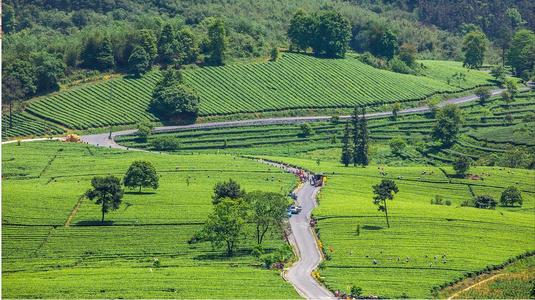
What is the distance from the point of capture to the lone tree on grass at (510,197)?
142 metres

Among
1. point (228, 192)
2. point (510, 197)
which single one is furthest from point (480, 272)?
point (510, 197)

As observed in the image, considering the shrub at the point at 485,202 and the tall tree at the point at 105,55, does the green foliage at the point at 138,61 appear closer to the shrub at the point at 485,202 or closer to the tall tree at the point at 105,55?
the tall tree at the point at 105,55

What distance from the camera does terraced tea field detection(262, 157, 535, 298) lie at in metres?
103

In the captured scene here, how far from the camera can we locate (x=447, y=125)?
18125 centimetres

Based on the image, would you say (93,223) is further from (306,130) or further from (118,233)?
(306,130)

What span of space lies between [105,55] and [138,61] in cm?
613

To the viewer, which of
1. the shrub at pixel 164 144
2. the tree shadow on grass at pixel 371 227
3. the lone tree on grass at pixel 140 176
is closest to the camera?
the tree shadow on grass at pixel 371 227

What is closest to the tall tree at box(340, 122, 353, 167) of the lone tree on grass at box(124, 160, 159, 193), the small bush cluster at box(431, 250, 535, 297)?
the lone tree on grass at box(124, 160, 159, 193)

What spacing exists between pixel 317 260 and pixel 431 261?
11.4 meters

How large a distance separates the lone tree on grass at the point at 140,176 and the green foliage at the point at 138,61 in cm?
6904

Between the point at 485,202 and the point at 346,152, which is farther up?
the point at 346,152

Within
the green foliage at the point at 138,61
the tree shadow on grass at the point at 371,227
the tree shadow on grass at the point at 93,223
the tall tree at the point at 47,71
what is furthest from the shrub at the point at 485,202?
the tall tree at the point at 47,71

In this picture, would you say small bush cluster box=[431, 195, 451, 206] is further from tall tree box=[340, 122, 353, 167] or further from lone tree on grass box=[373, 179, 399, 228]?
tall tree box=[340, 122, 353, 167]

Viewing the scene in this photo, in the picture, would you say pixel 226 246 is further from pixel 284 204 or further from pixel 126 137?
pixel 126 137
